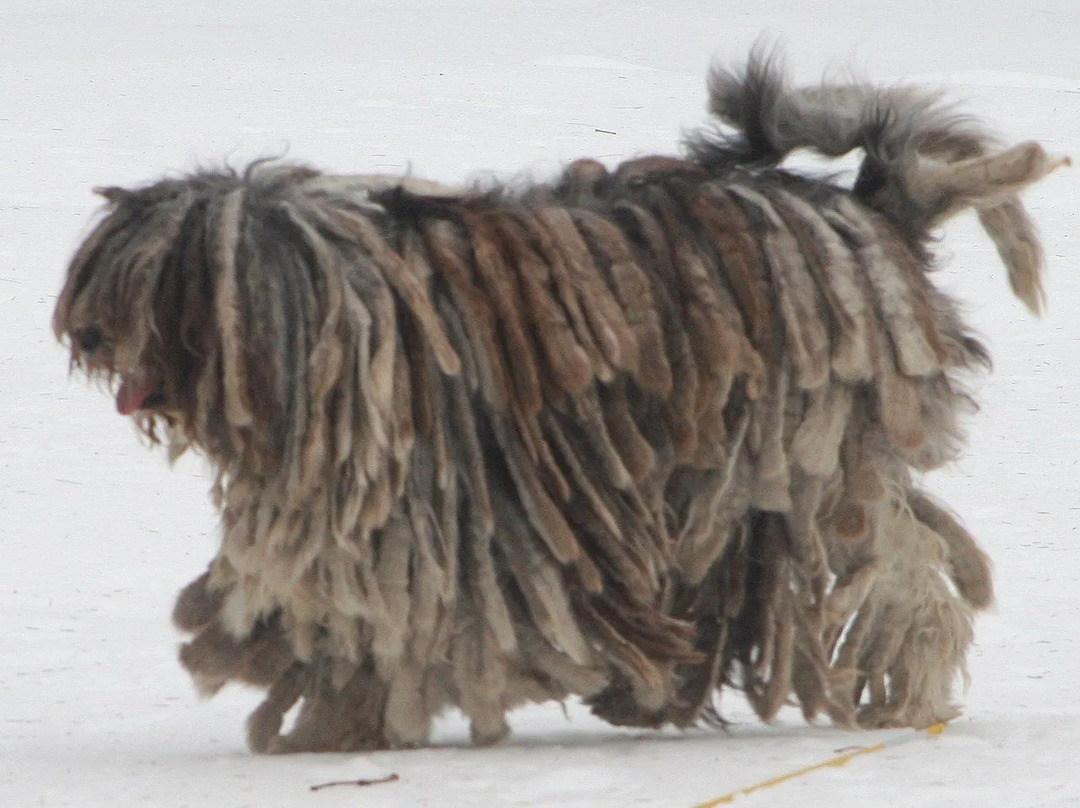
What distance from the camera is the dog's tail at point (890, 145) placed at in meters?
5.01

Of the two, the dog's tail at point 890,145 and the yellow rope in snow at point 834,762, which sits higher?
the dog's tail at point 890,145

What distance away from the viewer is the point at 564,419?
4.68 metres

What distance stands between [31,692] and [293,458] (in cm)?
189

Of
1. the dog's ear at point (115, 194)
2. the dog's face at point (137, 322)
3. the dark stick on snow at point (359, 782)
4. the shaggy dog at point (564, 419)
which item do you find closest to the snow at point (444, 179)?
the dark stick on snow at point (359, 782)

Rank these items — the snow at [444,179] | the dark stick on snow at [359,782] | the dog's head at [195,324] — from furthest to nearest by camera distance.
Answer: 1. the dog's head at [195,324]
2. the snow at [444,179]
3. the dark stick on snow at [359,782]

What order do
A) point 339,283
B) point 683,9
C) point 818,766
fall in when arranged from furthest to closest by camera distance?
point 683,9 < point 339,283 < point 818,766

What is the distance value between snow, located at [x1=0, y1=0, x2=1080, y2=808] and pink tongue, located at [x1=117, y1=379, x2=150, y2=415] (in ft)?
2.71

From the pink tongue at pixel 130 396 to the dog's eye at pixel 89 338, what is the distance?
11cm

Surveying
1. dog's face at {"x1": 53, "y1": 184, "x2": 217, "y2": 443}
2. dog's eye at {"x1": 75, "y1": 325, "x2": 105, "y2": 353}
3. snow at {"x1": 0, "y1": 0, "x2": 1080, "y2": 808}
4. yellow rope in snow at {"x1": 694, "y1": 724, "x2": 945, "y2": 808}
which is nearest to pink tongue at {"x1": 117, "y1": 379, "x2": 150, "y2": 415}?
dog's face at {"x1": 53, "y1": 184, "x2": 217, "y2": 443}

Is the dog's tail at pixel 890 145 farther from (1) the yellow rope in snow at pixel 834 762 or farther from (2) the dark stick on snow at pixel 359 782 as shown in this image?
(2) the dark stick on snow at pixel 359 782

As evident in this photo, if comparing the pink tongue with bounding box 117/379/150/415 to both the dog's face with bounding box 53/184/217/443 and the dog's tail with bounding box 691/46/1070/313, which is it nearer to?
the dog's face with bounding box 53/184/217/443

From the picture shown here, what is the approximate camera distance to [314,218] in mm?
4648

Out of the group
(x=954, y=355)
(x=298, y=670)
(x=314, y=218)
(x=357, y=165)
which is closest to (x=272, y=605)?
(x=298, y=670)

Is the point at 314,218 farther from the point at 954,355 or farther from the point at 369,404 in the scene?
the point at 954,355
